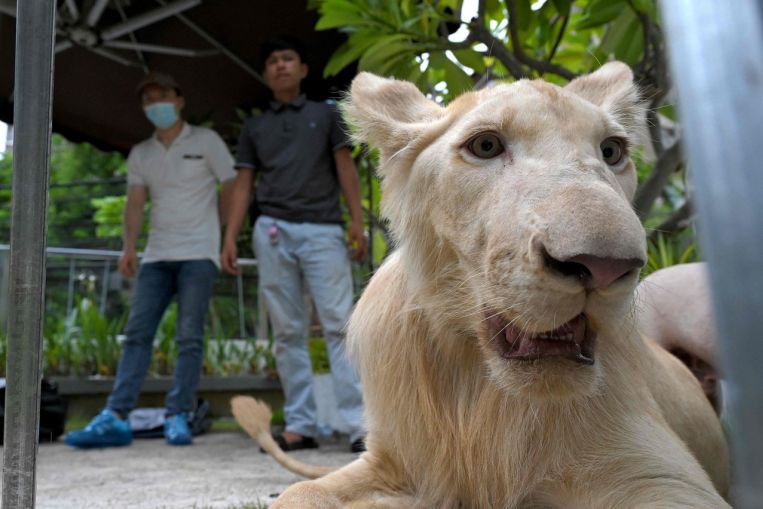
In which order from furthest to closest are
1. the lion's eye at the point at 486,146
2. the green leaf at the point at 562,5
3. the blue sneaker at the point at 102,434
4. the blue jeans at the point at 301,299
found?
the blue sneaker at the point at 102,434 < the blue jeans at the point at 301,299 < the green leaf at the point at 562,5 < the lion's eye at the point at 486,146

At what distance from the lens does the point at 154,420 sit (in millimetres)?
6242

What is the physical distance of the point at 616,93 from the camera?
7.76 feet

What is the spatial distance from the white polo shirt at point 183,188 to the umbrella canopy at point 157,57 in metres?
1.01

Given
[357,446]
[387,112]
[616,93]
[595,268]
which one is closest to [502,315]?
[595,268]

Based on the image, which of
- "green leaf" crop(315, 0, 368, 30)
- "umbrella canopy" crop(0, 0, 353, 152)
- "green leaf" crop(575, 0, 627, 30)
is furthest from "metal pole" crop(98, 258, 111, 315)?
"green leaf" crop(575, 0, 627, 30)

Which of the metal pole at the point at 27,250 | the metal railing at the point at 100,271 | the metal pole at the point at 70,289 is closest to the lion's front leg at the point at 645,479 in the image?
the metal pole at the point at 27,250

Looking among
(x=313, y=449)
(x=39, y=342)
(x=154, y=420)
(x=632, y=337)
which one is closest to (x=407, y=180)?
(x=632, y=337)

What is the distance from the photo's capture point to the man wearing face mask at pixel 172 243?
5656 millimetres

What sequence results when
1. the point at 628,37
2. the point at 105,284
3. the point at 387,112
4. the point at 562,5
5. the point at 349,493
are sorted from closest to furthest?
the point at 349,493 < the point at 387,112 < the point at 562,5 < the point at 628,37 < the point at 105,284

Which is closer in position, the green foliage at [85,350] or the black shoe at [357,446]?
the black shoe at [357,446]

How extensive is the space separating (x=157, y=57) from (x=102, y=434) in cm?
354

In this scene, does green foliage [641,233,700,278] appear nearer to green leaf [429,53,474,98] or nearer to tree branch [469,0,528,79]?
tree branch [469,0,528,79]

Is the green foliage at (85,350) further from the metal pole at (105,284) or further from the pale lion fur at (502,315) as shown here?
the pale lion fur at (502,315)

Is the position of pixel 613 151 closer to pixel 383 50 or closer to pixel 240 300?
pixel 383 50
